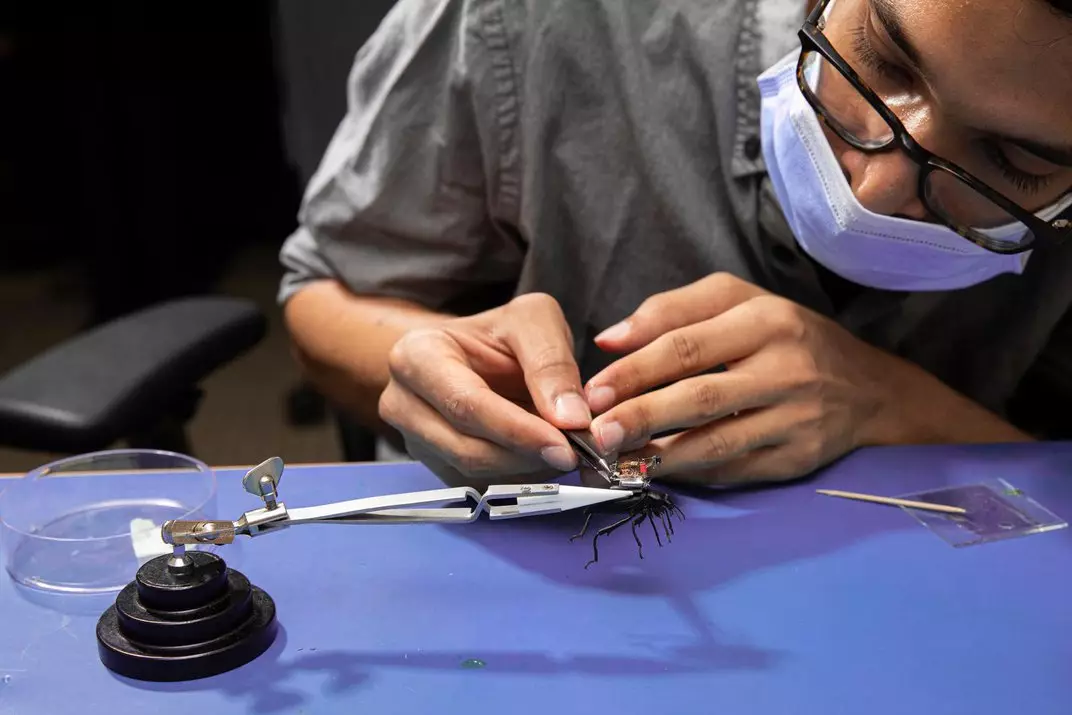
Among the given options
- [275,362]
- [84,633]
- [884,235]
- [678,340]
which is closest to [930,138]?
[884,235]

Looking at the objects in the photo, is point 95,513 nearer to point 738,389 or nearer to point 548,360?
point 548,360

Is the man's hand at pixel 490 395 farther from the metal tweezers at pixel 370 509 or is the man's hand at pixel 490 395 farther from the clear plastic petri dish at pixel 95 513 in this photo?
the clear plastic petri dish at pixel 95 513

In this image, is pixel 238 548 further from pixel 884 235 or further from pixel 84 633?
pixel 884 235

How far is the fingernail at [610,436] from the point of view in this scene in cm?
68

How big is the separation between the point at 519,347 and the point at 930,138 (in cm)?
33

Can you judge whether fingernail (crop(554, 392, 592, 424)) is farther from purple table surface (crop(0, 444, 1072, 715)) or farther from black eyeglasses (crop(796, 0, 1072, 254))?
black eyeglasses (crop(796, 0, 1072, 254))

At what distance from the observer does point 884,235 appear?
79 cm

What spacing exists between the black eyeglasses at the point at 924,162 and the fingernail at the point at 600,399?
0.27m

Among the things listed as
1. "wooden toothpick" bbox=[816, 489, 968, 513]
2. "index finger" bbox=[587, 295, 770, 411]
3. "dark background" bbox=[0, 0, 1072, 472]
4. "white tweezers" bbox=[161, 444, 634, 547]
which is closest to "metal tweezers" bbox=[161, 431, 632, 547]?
"white tweezers" bbox=[161, 444, 634, 547]

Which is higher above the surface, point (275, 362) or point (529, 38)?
point (529, 38)

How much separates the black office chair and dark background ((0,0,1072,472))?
1.04 m

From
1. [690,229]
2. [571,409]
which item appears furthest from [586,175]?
[571,409]

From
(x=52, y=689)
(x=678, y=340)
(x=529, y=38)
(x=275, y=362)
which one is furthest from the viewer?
(x=275, y=362)

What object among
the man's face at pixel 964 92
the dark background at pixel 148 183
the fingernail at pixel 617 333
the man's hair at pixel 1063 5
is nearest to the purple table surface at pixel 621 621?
the fingernail at pixel 617 333
